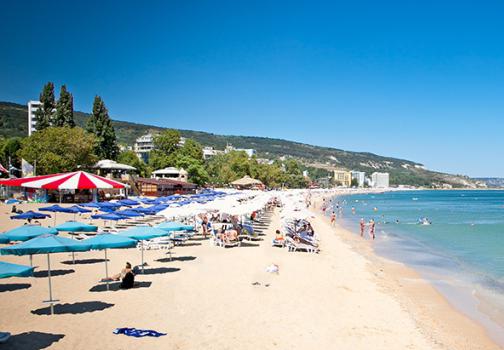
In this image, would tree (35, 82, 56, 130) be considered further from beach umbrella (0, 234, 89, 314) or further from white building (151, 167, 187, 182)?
beach umbrella (0, 234, 89, 314)

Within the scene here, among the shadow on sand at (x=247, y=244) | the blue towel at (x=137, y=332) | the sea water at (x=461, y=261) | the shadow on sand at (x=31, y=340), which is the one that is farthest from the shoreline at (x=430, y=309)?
the shadow on sand at (x=31, y=340)

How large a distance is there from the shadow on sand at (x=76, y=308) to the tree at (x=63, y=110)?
167ft

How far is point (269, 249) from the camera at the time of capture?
18859 millimetres

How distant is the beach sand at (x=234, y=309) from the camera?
806 centimetres

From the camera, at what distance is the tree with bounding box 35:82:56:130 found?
187 ft

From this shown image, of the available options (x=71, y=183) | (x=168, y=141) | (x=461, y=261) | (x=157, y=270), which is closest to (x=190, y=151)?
(x=168, y=141)

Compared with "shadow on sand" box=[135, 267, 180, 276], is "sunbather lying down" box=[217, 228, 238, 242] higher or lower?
higher

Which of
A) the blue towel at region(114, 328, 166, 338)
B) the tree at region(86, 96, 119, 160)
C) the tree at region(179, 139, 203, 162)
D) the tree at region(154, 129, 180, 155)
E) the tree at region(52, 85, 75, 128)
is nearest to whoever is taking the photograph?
the blue towel at region(114, 328, 166, 338)

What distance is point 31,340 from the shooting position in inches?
295

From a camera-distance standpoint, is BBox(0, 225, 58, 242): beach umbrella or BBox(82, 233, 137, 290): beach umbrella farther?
BBox(0, 225, 58, 242): beach umbrella

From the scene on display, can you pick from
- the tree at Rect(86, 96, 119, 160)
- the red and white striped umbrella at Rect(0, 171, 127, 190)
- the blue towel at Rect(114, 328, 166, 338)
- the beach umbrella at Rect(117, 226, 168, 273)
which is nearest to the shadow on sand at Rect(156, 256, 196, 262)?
the beach umbrella at Rect(117, 226, 168, 273)

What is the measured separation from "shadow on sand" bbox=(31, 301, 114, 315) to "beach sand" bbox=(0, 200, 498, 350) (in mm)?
21

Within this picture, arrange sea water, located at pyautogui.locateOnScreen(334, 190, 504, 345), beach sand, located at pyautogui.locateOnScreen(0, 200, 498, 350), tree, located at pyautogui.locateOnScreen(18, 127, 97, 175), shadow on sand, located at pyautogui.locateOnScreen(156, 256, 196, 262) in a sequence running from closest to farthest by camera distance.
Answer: beach sand, located at pyautogui.locateOnScreen(0, 200, 498, 350), sea water, located at pyautogui.locateOnScreen(334, 190, 504, 345), shadow on sand, located at pyautogui.locateOnScreen(156, 256, 196, 262), tree, located at pyautogui.locateOnScreen(18, 127, 97, 175)

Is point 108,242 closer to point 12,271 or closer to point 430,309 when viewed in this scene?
point 12,271
